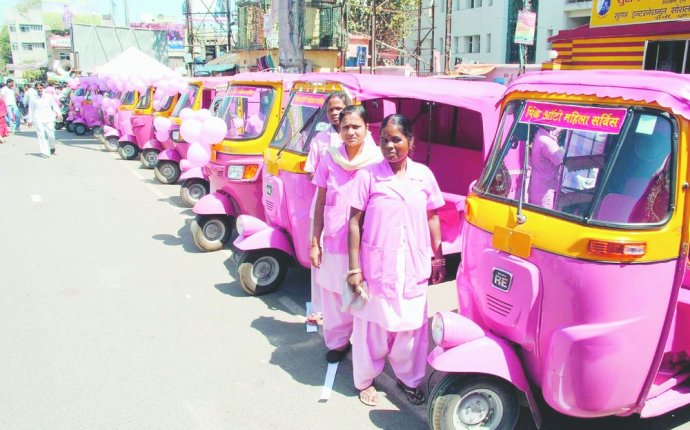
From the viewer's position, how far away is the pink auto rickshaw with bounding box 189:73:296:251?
6215 mm

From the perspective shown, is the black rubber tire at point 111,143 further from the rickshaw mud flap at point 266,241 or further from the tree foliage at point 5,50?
the tree foliage at point 5,50

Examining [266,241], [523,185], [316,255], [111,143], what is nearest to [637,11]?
[266,241]

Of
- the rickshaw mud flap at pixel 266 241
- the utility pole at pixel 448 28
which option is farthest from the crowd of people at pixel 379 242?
the utility pole at pixel 448 28

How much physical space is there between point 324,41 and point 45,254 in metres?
21.0

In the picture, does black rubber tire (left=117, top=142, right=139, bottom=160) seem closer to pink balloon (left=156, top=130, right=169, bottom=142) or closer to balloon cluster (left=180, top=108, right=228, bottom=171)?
pink balloon (left=156, top=130, right=169, bottom=142)

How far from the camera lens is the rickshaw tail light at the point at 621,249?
101 inches

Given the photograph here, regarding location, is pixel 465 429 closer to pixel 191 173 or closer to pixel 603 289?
pixel 603 289

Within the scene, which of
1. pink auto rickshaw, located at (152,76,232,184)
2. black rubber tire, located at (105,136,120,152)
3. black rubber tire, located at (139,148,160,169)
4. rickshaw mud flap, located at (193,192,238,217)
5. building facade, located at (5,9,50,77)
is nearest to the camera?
rickshaw mud flap, located at (193,192,238,217)

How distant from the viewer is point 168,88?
11.3 m

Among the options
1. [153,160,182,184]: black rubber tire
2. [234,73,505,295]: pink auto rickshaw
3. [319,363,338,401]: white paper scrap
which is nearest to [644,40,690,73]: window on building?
[234,73,505,295]: pink auto rickshaw

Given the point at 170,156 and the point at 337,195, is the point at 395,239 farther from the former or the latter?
the point at 170,156

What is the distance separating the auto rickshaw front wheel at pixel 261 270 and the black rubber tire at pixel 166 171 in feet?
19.7

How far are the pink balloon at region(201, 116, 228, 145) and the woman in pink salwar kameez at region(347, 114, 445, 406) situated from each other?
325 centimetres

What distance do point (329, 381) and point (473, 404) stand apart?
3.77ft
